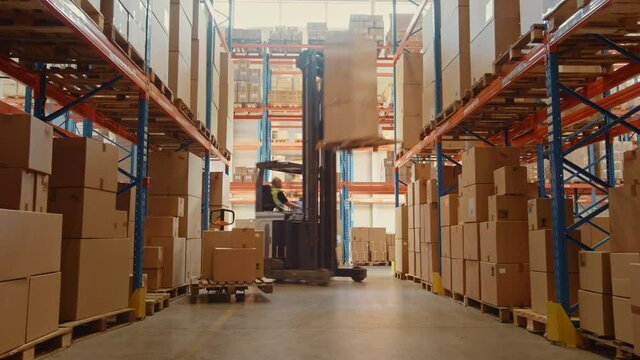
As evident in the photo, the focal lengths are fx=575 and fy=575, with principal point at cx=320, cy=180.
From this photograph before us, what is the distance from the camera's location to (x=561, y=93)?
671 centimetres

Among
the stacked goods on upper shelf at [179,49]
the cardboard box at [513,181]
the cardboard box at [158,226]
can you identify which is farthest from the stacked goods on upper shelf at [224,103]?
the cardboard box at [513,181]

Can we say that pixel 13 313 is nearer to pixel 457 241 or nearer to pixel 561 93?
pixel 457 241

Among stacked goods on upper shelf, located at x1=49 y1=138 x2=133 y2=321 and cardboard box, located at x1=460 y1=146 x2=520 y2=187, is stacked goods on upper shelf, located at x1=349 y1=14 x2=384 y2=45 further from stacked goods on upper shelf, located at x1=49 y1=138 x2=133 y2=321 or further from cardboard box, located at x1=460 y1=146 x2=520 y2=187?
stacked goods on upper shelf, located at x1=49 y1=138 x2=133 y2=321

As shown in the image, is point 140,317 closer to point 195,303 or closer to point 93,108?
point 195,303

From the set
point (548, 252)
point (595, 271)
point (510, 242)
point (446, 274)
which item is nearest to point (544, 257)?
point (548, 252)

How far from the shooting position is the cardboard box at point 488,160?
22.4 feet

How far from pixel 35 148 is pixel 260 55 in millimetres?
14232

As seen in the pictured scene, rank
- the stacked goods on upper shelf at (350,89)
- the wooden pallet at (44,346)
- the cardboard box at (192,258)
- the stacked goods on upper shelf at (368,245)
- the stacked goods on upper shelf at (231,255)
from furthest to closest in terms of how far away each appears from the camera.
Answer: the stacked goods on upper shelf at (368,245)
the cardboard box at (192,258)
the stacked goods on upper shelf at (231,255)
the stacked goods on upper shelf at (350,89)
the wooden pallet at (44,346)

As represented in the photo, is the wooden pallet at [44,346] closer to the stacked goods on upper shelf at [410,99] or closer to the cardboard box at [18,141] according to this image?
the cardboard box at [18,141]

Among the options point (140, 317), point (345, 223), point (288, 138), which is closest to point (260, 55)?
point (288, 138)

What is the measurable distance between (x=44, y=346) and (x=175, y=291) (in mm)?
3449

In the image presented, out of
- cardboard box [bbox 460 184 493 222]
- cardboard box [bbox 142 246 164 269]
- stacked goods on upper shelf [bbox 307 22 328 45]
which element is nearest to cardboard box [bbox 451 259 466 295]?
cardboard box [bbox 460 184 493 222]

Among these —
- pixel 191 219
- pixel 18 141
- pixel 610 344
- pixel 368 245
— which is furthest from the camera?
pixel 368 245

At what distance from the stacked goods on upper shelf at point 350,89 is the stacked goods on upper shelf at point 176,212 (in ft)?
11.2
